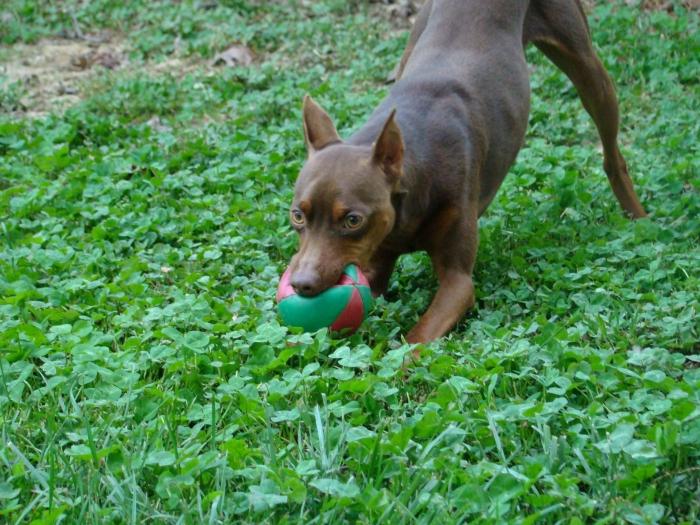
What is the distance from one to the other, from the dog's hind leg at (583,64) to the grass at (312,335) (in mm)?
225

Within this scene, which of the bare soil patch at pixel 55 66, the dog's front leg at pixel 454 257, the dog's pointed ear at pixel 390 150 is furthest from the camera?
the bare soil patch at pixel 55 66

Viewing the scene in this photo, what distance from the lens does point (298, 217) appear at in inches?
196

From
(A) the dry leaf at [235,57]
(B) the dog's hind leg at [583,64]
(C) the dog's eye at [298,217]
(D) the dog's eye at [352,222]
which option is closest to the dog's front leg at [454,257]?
(D) the dog's eye at [352,222]

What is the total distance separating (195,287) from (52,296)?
0.75m

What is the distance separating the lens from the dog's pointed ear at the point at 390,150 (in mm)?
4988

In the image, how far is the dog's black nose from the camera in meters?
4.67

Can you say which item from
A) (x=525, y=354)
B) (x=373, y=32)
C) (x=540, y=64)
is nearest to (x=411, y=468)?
(x=525, y=354)

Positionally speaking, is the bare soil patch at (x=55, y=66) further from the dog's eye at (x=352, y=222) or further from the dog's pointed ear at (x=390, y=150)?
the dog's eye at (x=352, y=222)

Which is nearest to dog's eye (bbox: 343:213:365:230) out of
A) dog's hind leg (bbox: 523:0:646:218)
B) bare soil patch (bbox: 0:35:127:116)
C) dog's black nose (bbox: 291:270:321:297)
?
dog's black nose (bbox: 291:270:321:297)

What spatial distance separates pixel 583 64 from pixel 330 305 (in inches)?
110

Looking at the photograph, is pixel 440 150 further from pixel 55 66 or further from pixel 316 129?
pixel 55 66

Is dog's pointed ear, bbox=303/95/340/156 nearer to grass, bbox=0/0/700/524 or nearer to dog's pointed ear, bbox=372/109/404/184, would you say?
dog's pointed ear, bbox=372/109/404/184

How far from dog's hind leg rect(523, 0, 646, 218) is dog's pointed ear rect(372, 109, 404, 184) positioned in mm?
1796

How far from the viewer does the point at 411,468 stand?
352 centimetres
